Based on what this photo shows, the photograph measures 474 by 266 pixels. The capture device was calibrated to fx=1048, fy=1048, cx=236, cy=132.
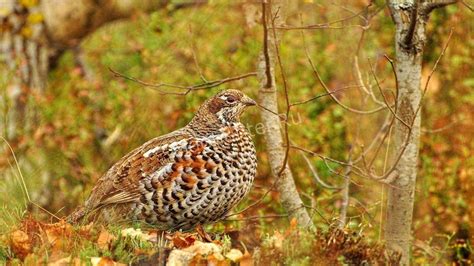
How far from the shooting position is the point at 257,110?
9.88 meters

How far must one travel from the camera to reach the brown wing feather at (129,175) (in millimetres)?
7029

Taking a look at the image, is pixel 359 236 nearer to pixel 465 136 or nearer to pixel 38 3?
pixel 465 136

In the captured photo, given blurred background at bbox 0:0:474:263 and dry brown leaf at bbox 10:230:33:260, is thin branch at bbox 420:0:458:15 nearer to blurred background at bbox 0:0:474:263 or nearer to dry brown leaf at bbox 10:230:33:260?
blurred background at bbox 0:0:474:263

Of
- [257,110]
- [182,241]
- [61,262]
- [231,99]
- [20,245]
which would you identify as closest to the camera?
[61,262]

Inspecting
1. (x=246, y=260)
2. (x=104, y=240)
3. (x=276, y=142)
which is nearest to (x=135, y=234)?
(x=104, y=240)

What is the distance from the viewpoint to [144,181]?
7023 millimetres

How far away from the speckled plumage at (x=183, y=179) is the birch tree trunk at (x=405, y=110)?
3.33 ft

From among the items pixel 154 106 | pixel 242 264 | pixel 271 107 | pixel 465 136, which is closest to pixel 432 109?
pixel 465 136

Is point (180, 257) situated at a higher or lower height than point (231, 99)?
lower

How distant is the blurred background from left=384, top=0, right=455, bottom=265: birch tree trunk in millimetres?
1621

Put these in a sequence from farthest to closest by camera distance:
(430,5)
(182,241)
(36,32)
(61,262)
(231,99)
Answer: (36,32) → (231,99) → (430,5) → (182,241) → (61,262)

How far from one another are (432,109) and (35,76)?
182 inches

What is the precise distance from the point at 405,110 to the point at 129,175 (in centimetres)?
191

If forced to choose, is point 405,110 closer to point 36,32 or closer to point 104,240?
point 104,240
